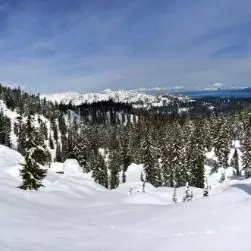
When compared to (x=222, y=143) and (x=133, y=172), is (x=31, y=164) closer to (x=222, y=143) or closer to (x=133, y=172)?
(x=133, y=172)

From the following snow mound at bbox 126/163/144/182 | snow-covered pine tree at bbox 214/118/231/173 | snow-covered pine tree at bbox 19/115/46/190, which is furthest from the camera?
snow mound at bbox 126/163/144/182

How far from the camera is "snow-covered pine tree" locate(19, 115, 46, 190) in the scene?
4378 centimetres

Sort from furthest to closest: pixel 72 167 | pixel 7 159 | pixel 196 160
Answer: pixel 72 167 → pixel 196 160 → pixel 7 159

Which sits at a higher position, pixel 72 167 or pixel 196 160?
pixel 196 160

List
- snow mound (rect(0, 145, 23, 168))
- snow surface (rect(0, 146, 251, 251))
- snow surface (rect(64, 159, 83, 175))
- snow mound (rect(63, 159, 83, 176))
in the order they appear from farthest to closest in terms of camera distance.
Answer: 1. snow mound (rect(63, 159, 83, 176))
2. snow surface (rect(64, 159, 83, 175))
3. snow mound (rect(0, 145, 23, 168))
4. snow surface (rect(0, 146, 251, 251))

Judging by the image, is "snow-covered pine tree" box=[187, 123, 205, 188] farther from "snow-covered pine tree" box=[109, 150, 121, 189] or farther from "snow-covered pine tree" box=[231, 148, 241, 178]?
"snow-covered pine tree" box=[109, 150, 121, 189]

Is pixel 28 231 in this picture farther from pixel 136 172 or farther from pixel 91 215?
pixel 136 172

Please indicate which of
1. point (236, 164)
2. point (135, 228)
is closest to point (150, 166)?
point (236, 164)

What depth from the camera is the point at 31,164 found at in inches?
1750

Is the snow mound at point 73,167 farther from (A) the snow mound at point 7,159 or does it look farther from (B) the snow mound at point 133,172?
(A) the snow mound at point 7,159

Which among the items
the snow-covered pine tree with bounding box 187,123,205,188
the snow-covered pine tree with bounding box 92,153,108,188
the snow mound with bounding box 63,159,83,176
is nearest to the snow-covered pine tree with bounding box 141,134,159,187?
the snow-covered pine tree with bounding box 187,123,205,188

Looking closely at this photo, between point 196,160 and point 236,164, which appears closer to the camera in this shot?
point 196,160

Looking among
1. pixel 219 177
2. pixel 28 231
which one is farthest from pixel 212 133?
pixel 28 231

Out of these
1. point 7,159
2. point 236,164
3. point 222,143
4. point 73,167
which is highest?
point 7,159
